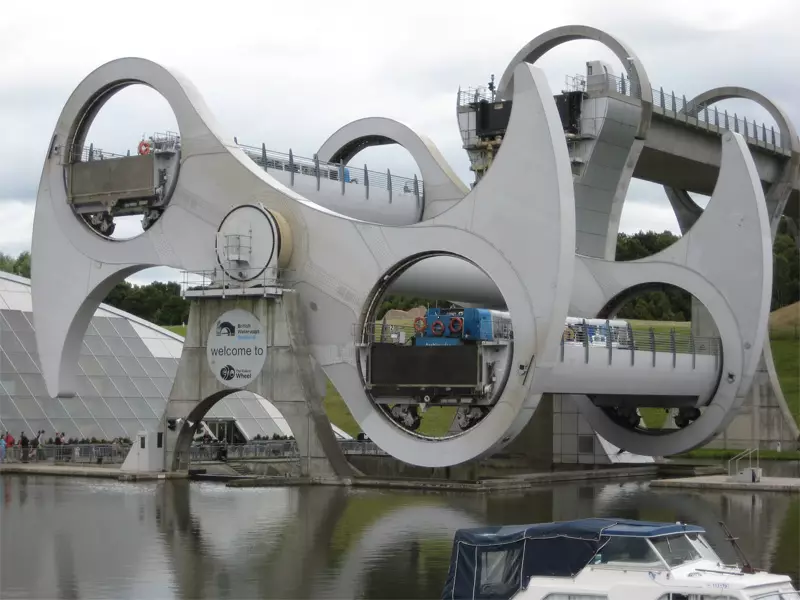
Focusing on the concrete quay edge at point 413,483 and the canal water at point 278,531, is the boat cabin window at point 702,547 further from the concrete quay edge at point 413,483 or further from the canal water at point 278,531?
the concrete quay edge at point 413,483

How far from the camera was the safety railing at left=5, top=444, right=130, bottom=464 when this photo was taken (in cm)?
4662

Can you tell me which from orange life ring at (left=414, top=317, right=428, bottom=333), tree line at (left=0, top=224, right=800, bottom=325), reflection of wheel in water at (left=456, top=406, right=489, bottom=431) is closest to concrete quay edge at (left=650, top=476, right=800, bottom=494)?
reflection of wheel in water at (left=456, top=406, right=489, bottom=431)

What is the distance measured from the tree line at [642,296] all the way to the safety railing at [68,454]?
5019 centimetres

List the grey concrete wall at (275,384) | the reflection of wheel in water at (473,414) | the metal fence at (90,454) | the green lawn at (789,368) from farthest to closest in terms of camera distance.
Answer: the green lawn at (789,368)
the metal fence at (90,454)
the grey concrete wall at (275,384)
the reflection of wheel in water at (473,414)

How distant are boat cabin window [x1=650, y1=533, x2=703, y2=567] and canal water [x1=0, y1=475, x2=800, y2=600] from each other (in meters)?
4.69

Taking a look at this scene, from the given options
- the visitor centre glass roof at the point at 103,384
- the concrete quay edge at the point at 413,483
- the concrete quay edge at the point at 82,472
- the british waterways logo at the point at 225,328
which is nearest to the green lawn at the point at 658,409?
the visitor centre glass roof at the point at 103,384

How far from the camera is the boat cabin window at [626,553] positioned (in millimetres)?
16109

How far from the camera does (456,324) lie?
38375mm

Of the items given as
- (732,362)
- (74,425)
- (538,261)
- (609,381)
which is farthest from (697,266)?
(74,425)

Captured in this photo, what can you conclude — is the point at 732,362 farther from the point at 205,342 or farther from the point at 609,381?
the point at 205,342

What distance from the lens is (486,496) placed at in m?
36.3

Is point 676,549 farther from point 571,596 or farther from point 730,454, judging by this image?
point 730,454

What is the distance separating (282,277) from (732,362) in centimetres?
1594

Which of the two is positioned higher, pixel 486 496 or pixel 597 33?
pixel 597 33
